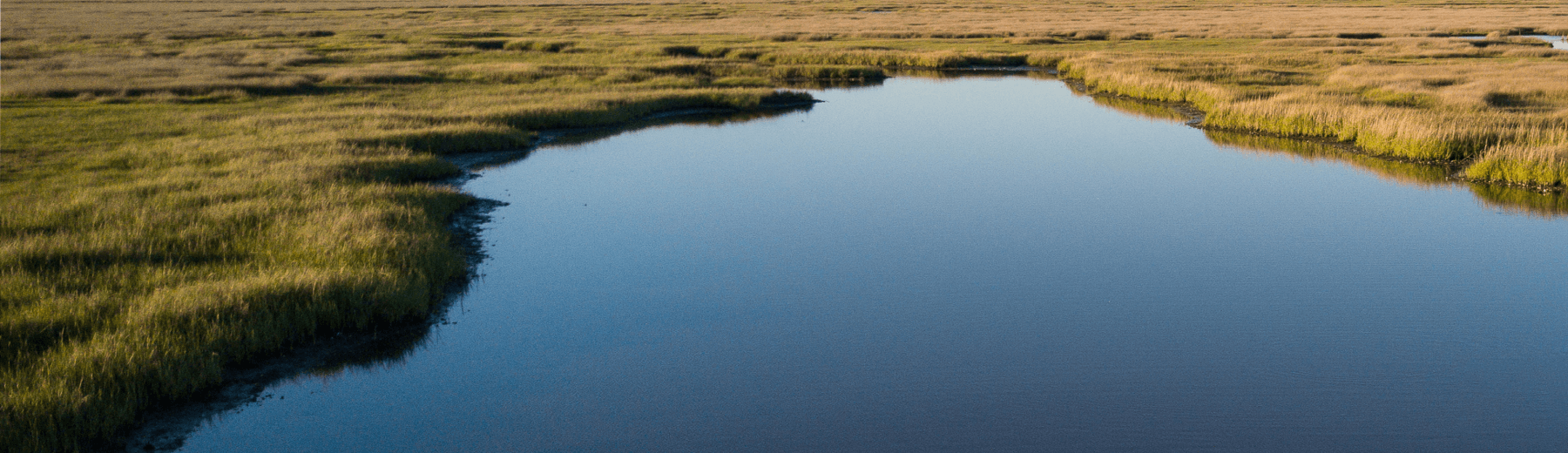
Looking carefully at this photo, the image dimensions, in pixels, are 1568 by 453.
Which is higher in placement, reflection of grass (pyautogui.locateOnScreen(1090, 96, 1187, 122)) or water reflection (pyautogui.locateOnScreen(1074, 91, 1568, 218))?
reflection of grass (pyautogui.locateOnScreen(1090, 96, 1187, 122))

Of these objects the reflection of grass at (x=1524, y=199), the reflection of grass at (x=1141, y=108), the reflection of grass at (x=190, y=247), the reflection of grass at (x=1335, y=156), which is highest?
the reflection of grass at (x=190, y=247)

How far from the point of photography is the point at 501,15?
91.7 m

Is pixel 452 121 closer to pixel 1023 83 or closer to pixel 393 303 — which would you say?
pixel 393 303

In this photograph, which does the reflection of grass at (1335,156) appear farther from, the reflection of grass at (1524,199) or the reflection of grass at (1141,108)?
the reflection of grass at (1141,108)

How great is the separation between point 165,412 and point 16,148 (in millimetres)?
14646

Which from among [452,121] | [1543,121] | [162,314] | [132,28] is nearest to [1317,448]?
[162,314]

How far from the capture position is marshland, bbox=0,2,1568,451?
9.06 meters

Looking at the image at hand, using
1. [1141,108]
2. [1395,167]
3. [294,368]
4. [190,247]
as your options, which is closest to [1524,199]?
[1395,167]

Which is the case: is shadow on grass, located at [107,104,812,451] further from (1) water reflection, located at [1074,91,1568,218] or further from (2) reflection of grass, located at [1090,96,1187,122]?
(2) reflection of grass, located at [1090,96,1187,122]

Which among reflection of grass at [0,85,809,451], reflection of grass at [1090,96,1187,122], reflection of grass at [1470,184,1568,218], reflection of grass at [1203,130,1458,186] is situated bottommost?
reflection of grass at [1470,184,1568,218]

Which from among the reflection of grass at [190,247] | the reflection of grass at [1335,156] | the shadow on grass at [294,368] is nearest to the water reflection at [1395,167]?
the reflection of grass at [1335,156]

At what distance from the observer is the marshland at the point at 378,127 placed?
906 cm

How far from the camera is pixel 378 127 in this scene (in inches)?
888

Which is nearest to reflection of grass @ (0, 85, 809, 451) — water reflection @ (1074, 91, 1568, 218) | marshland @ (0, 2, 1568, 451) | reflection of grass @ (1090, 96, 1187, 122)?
marshland @ (0, 2, 1568, 451)
